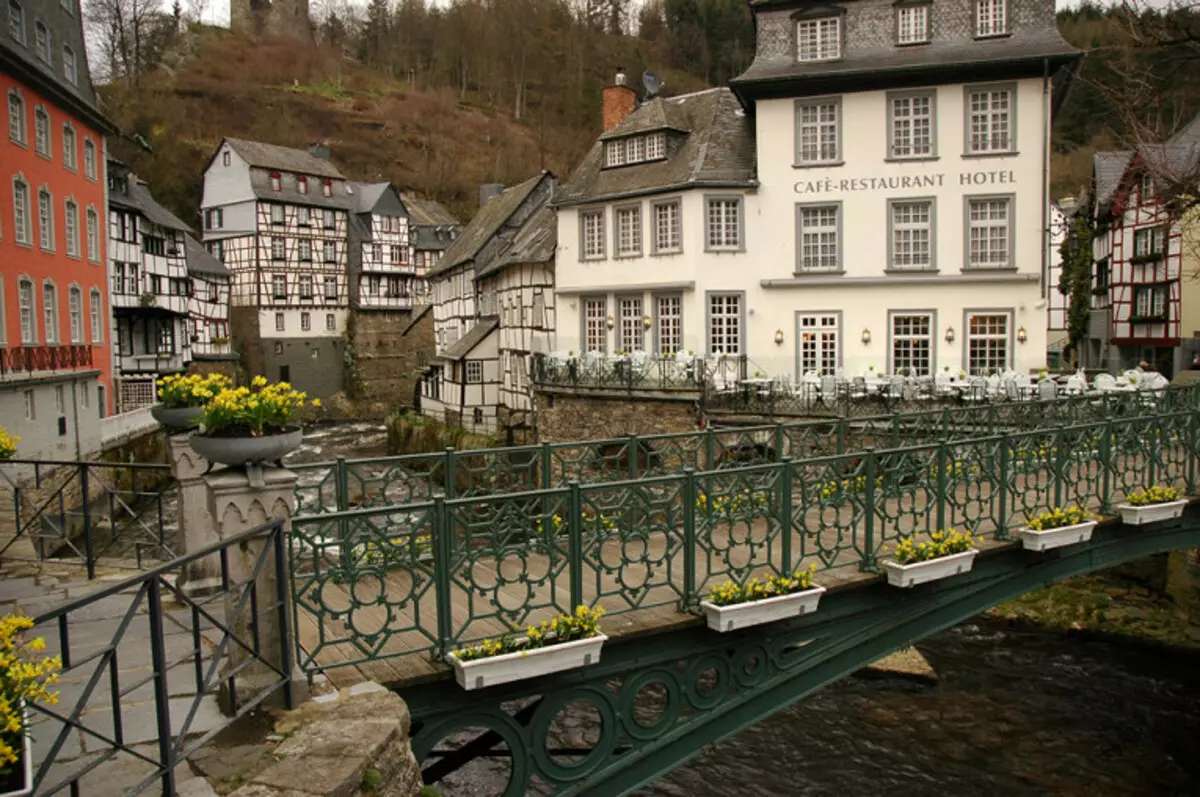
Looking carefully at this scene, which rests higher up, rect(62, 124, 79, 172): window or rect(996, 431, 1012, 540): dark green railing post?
rect(62, 124, 79, 172): window

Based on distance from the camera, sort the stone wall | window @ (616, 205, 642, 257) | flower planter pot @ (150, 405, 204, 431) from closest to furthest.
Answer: flower planter pot @ (150, 405, 204, 431) → the stone wall → window @ (616, 205, 642, 257)

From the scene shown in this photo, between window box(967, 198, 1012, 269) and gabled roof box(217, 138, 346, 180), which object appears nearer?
window box(967, 198, 1012, 269)

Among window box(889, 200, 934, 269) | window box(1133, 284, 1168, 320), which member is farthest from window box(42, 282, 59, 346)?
window box(1133, 284, 1168, 320)

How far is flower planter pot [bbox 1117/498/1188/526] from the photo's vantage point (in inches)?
389

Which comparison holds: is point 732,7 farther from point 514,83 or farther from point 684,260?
point 684,260

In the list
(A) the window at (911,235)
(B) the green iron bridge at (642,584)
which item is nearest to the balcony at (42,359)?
(B) the green iron bridge at (642,584)

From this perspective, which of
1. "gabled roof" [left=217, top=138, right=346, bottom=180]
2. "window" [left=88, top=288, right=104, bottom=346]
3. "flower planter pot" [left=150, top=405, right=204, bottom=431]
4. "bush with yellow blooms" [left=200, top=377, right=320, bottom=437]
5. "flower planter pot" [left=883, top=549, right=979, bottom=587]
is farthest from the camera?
"gabled roof" [left=217, top=138, right=346, bottom=180]

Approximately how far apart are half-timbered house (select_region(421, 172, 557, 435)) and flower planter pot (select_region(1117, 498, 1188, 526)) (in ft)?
69.1

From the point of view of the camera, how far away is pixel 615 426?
25.5 m

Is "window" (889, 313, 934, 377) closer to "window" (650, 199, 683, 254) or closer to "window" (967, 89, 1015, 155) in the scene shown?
"window" (967, 89, 1015, 155)

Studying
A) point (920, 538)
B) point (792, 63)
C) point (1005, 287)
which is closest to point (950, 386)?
point (1005, 287)

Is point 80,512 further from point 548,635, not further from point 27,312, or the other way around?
point 548,635

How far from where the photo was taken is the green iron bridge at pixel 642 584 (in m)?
5.98

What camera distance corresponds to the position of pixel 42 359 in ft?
80.1
